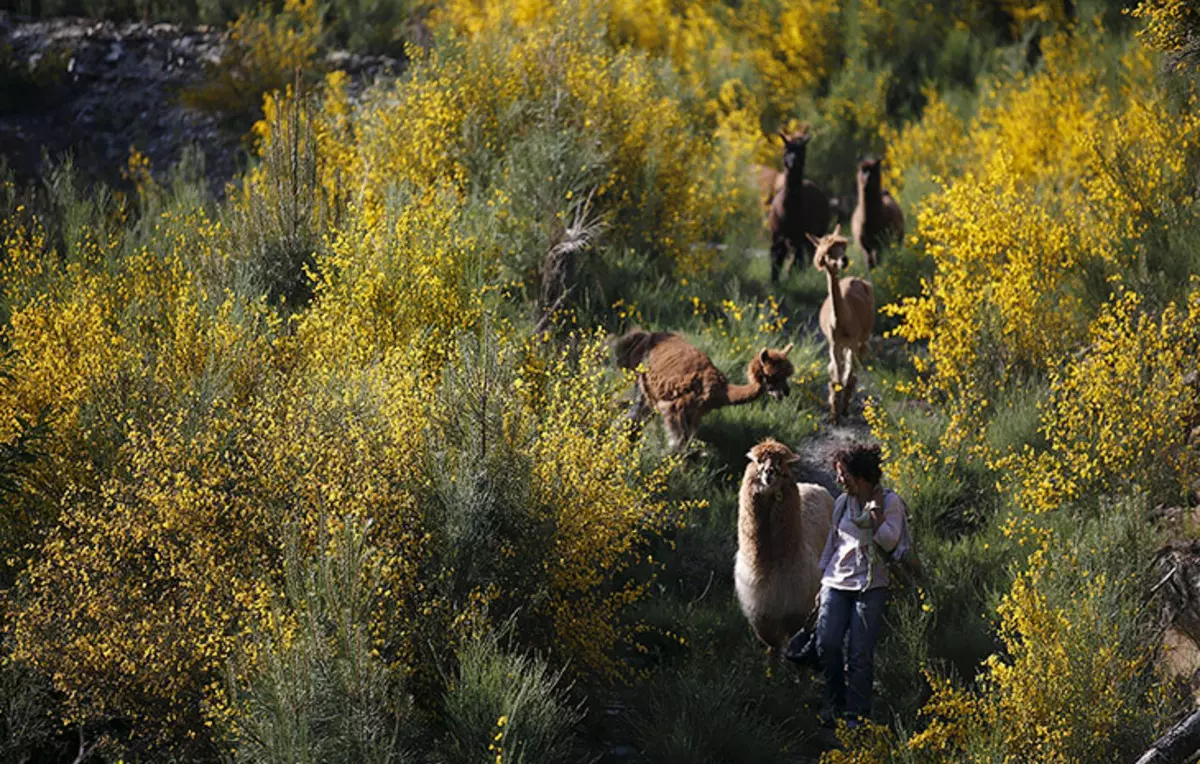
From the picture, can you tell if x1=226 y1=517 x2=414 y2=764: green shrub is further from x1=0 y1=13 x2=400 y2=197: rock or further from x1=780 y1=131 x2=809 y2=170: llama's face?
x1=0 y1=13 x2=400 y2=197: rock

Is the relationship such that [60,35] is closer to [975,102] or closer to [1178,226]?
[975,102]

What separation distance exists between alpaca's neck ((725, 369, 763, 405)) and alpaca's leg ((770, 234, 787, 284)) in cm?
443

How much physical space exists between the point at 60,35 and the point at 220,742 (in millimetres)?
15313

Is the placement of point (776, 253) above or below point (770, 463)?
below

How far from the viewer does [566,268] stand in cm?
1125

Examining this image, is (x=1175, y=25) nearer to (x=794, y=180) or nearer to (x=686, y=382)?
(x=686, y=382)

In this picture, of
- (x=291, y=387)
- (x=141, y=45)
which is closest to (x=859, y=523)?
(x=291, y=387)

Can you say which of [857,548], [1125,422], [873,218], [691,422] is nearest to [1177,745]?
[857,548]

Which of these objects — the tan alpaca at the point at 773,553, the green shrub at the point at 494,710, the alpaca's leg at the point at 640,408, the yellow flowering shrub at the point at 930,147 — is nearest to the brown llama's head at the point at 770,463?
the tan alpaca at the point at 773,553

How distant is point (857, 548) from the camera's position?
23.1ft

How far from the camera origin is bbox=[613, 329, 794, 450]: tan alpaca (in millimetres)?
8672

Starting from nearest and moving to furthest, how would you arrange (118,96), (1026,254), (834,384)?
(834,384), (1026,254), (118,96)

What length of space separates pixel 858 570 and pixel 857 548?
0.35 ft

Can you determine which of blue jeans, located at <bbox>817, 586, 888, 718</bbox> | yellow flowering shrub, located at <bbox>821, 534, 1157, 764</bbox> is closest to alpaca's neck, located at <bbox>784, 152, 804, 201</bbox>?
blue jeans, located at <bbox>817, 586, 888, 718</bbox>
